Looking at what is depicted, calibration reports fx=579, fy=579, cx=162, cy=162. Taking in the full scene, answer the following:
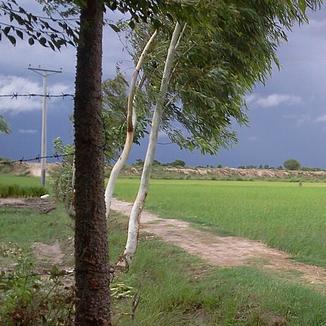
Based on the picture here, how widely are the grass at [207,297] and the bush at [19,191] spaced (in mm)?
15441

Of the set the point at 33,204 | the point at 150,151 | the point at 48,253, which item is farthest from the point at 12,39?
the point at 33,204

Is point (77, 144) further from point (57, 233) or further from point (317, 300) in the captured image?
point (57, 233)

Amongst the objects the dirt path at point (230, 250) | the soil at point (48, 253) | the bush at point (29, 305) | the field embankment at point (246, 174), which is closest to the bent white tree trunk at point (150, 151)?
the dirt path at point (230, 250)

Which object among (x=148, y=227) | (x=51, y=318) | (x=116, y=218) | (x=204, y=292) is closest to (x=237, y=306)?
(x=204, y=292)

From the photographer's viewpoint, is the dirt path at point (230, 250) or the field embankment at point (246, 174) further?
the field embankment at point (246, 174)

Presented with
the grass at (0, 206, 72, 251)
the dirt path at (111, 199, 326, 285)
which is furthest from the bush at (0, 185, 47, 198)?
the dirt path at (111, 199, 326, 285)

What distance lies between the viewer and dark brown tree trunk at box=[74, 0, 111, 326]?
271 centimetres

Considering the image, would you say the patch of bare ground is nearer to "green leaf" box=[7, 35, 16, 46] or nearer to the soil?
the soil

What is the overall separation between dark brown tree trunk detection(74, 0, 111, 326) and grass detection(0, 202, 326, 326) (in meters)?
1.18

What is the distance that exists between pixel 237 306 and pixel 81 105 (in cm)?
344

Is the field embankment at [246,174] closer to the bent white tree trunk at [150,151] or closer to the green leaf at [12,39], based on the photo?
the bent white tree trunk at [150,151]

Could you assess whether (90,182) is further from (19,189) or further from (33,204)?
(19,189)

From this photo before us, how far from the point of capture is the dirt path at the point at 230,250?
26.6 ft

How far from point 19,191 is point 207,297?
18712 millimetres
